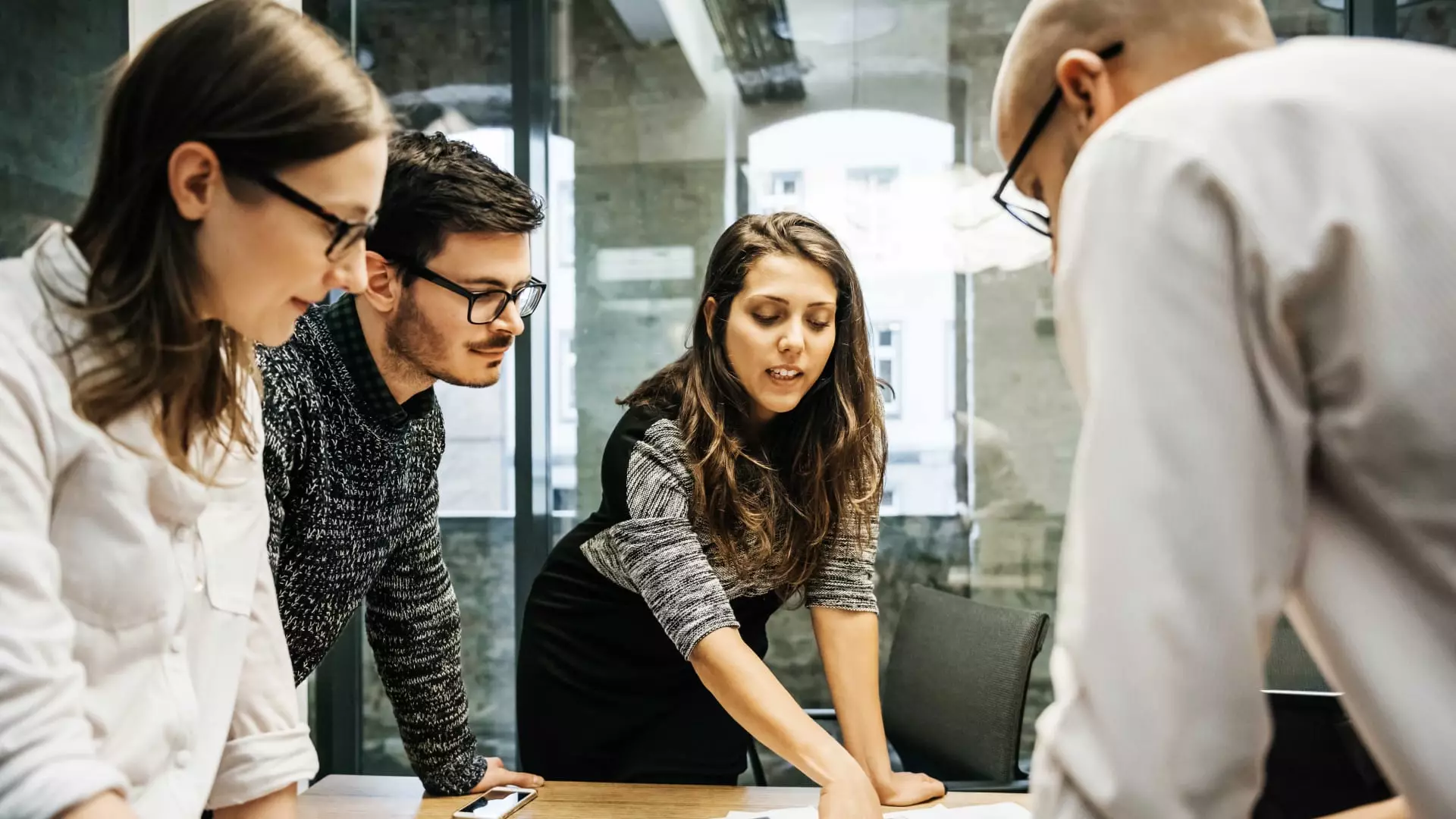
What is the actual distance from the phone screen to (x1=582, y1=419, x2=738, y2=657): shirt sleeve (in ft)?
1.08

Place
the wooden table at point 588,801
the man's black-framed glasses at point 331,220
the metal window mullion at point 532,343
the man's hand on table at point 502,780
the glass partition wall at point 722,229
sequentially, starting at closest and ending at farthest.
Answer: the man's black-framed glasses at point 331,220 → the wooden table at point 588,801 → the man's hand on table at point 502,780 → the glass partition wall at point 722,229 → the metal window mullion at point 532,343

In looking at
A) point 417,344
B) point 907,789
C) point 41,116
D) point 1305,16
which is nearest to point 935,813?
point 907,789

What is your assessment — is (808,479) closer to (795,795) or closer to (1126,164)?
(795,795)

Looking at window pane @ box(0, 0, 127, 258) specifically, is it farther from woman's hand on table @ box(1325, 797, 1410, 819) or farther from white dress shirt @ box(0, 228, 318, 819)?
woman's hand on table @ box(1325, 797, 1410, 819)

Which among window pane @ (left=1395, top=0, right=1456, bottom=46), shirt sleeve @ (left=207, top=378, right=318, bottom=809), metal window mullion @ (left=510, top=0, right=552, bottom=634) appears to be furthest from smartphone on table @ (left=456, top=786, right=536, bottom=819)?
window pane @ (left=1395, top=0, right=1456, bottom=46)

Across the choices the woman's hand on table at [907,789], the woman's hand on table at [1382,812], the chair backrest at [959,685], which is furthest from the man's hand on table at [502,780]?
the woman's hand on table at [1382,812]

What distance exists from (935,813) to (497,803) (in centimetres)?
64

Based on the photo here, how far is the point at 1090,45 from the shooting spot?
76cm

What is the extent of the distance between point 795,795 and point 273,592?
83cm

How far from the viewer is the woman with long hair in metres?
0.78

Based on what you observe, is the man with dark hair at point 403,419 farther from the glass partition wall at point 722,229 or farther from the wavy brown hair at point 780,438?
the glass partition wall at point 722,229

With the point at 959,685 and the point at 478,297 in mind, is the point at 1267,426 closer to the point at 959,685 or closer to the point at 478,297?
the point at 478,297

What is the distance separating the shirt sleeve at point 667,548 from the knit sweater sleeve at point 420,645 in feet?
1.05

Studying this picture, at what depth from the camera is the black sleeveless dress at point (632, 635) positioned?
1.72 m
